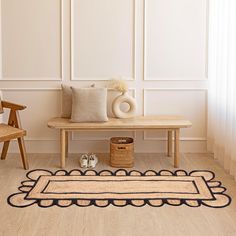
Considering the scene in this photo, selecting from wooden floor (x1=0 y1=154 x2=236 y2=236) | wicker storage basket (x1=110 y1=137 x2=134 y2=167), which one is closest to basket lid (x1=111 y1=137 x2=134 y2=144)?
wicker storage basket (x1=110 y1=137 x2=134 y2=167)

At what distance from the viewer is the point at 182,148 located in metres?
4.57

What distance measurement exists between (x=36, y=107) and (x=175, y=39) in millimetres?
1713

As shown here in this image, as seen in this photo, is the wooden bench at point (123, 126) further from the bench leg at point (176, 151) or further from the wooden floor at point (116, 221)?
the wooden floor at point (116, 221)

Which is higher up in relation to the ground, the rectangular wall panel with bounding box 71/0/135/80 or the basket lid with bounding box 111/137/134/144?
the rectangular wall panel with bounding box 71/0/135/80

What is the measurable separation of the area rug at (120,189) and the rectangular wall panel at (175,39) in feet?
3.95

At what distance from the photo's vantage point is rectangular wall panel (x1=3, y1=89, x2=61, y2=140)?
4.44 metres

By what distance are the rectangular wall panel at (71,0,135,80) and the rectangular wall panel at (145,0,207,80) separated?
0.68ft

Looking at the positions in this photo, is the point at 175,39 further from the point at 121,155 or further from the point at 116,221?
the point at 116,221

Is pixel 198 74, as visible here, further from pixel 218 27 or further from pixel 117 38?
pixel 117 38

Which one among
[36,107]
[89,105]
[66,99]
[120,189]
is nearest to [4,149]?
[36,107]

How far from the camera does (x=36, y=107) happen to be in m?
4.46

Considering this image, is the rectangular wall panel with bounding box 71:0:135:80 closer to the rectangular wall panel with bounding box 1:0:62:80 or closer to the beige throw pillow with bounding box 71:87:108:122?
the rectangular wall panel with bounding box 1:0:62:80

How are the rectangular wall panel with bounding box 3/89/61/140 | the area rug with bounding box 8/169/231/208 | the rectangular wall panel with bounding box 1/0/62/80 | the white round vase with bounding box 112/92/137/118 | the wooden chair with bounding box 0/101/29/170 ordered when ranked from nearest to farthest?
the area rug with bounding box 8/169/231/208 < the wooden chair with bounding box 0/101/29/170 < the white round vase with bounding box 112/92/137/118 < the rectangular wall panel with bounding box 1/0/62/80 < the rectangular wall panel with bounding box 3/89/61/140

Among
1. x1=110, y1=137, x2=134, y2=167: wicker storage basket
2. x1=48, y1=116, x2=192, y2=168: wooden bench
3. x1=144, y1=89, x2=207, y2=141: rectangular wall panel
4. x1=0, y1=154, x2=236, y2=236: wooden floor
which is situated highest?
x1=144, y1=89, x2=207, y2=141: rectangular wall panel
